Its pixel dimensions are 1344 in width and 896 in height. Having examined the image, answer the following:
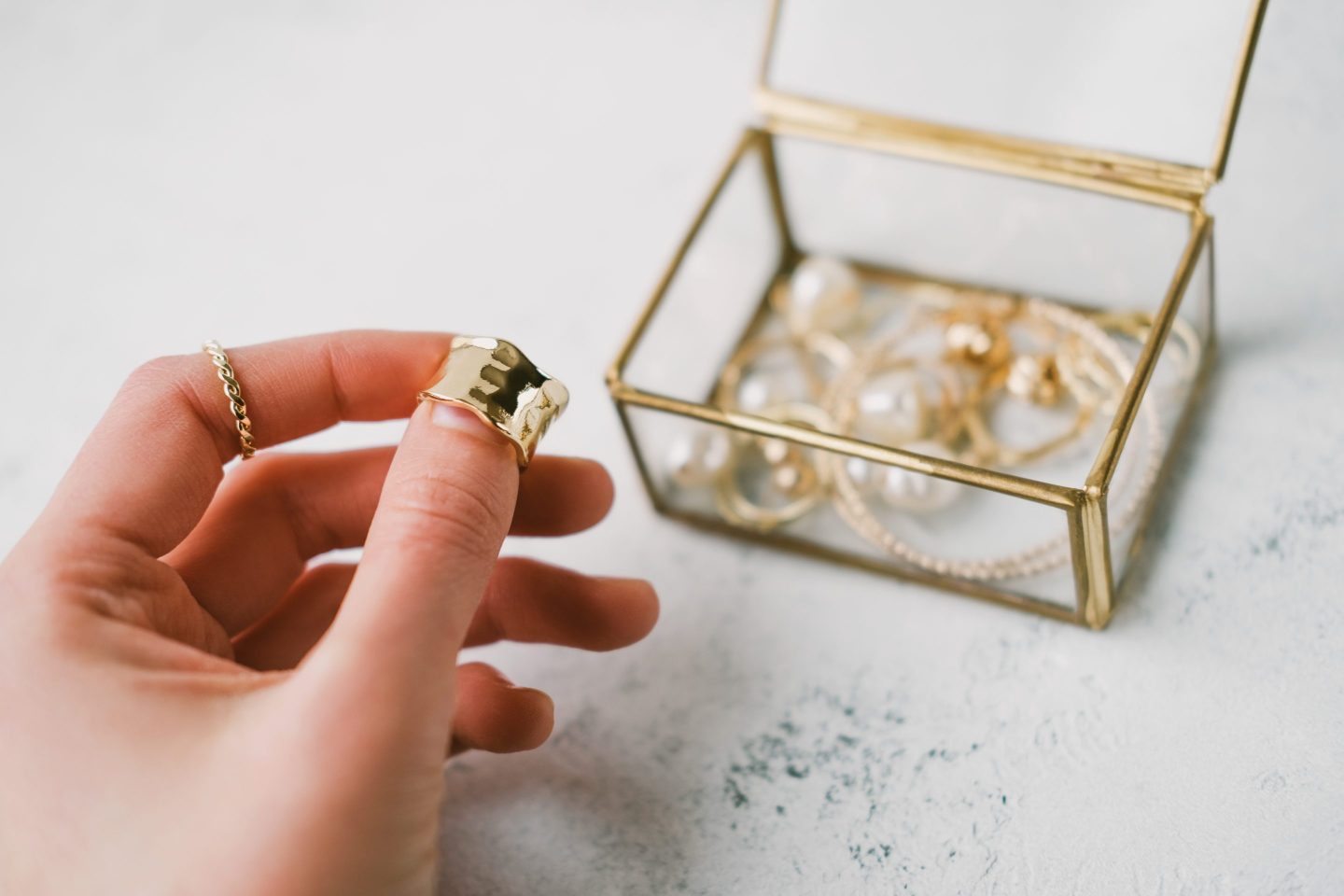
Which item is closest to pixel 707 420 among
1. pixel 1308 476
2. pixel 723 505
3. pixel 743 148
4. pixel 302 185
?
pixel 723 505

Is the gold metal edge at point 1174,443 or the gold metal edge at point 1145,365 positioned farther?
the gold metal edge at point 1174,443

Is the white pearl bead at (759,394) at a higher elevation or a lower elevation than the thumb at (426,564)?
lower

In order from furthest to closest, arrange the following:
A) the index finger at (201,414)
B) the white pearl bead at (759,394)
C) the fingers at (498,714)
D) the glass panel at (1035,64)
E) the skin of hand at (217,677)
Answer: the white pearl bead at (759,394)
the glass panel at (1035,64)
the fingers at (498,714)
the index finger at (201,414)
the skin of hand at (217,677)

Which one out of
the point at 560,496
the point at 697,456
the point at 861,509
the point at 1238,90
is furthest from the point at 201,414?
the point at 1238,90

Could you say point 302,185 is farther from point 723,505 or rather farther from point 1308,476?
point 1308,476

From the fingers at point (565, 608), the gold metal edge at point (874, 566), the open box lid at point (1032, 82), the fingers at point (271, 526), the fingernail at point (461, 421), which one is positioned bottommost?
the gold metal edge at point (874, 566)

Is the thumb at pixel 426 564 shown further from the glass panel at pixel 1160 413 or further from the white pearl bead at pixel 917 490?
the glass panel at pixel 1160 413

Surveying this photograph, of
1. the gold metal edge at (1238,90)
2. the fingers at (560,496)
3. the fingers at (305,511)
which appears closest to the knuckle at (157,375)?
the fingers at (305,511)

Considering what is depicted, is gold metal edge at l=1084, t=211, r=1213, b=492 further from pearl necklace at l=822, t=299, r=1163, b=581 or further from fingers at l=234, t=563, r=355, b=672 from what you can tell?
fingers at l=234, t=563, r=355, b=672
